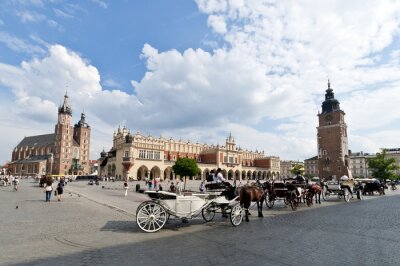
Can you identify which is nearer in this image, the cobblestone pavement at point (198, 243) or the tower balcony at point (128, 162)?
the cobblestone pavement at point (198, 243)

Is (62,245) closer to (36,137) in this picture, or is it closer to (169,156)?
(169,156)

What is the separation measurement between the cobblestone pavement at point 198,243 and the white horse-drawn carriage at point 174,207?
0.35 meters

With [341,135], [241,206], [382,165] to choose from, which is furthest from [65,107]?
[241,206]

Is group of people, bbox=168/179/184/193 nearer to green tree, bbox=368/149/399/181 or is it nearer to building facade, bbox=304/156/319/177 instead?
green tree, bbox=368/149/399/181

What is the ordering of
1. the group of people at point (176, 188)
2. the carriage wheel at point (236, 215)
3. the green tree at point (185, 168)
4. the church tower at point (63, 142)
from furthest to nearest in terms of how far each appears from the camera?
the church tower at point (63, 142), the green tree at point (185, 168), the group of people at point (176, 188), the carriage wheel at point (236, 215)

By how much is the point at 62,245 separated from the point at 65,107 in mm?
117524

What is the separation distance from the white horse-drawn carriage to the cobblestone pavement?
351 mm

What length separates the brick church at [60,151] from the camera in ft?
345

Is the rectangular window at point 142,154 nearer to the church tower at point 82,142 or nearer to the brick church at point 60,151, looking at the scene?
the brick church at point 60,151

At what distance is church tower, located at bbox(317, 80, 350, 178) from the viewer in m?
68.4

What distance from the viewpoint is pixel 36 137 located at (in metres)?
130

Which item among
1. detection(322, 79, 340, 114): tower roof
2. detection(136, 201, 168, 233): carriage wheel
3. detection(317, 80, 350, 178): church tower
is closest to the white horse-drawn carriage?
detection(136, 201, 168, 233): carriage wheel

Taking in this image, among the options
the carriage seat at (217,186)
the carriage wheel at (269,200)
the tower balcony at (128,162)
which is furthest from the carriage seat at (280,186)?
the tower balcony at (128,162)

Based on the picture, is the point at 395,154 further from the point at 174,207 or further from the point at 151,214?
the point at 151,214
